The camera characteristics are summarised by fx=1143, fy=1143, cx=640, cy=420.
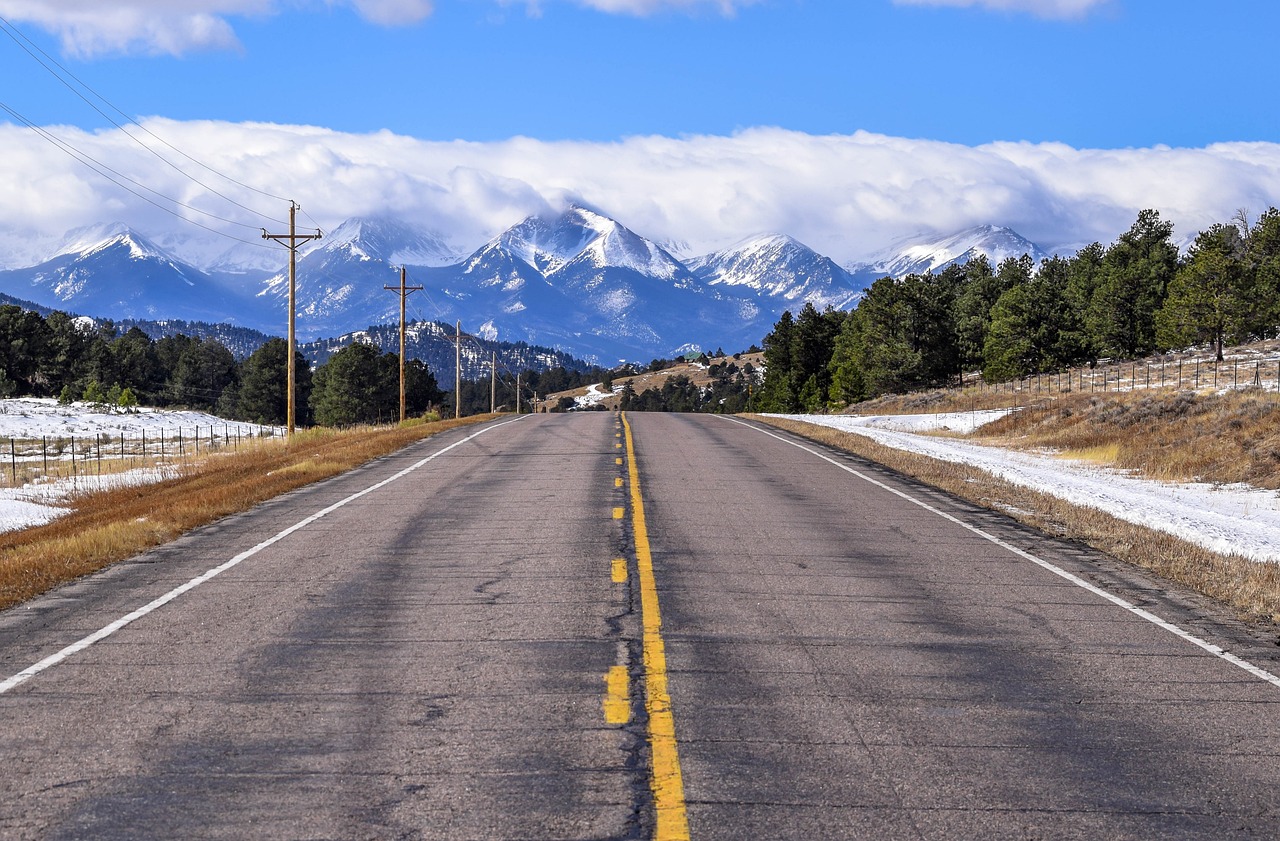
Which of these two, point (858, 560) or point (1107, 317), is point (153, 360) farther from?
point (858, 560)

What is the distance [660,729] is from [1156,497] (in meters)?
17.8

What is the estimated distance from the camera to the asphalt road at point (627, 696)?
16.6 feet

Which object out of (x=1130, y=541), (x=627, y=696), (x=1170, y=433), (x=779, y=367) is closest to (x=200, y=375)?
(x=779, y=367)

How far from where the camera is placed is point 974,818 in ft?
16.4

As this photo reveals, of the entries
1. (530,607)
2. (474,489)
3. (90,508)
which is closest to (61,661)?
(530,607)

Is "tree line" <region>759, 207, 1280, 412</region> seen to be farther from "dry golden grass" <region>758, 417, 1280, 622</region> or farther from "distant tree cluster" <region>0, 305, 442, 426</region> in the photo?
"dry golden grass" <region>758, 417, 1280, 622</region>

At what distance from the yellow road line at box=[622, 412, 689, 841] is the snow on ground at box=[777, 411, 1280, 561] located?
7.99m

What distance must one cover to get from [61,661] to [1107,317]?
280 feet

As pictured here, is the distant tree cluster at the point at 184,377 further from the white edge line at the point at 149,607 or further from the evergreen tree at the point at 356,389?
the white edge line at the point at 149,607

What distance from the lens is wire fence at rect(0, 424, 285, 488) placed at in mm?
33250

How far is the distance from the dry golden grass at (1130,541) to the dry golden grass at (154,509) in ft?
35.5

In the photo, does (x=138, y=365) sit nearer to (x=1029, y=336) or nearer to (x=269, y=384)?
(x=269, y=384)

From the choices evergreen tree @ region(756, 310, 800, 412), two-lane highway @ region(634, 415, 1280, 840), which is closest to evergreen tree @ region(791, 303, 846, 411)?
evergreen tree @ region(756, 310, 800, 412)

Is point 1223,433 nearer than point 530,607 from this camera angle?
No
